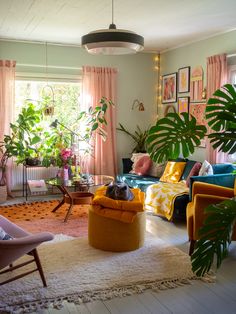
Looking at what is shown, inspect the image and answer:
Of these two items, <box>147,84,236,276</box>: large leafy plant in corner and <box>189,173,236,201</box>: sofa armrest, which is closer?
<box>147,84,236,276</box>: large leafy plant in corner

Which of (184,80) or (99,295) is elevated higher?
(184,80)

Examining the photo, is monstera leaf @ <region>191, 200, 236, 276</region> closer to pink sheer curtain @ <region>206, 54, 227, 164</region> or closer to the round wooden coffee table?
the round wooden coffee table

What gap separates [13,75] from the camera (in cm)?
570

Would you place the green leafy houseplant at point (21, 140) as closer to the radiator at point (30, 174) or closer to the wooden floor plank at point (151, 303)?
the radiator at point (30, 174)

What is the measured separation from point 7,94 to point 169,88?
9.02 ft

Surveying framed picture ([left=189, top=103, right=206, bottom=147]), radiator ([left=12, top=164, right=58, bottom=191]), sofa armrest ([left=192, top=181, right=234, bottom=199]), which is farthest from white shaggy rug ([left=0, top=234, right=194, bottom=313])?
radiator ([left=12, top=164, right=58, bottom=191])

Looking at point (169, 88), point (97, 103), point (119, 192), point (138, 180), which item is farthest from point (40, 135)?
point (119, 192)

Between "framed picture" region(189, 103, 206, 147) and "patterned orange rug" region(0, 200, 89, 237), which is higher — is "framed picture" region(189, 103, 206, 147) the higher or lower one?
the higher one

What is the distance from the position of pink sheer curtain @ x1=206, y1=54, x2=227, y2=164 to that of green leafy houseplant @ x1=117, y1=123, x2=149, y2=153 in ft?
4.89

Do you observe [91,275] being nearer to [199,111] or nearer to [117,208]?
[117,208]

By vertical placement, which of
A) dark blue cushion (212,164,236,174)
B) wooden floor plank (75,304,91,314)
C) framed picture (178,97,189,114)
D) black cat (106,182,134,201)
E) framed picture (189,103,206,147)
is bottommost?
wooden floor plank (75,304,91,314)

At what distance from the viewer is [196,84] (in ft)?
18.6

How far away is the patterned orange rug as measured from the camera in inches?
165

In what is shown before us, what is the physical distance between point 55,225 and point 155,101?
3441mm
